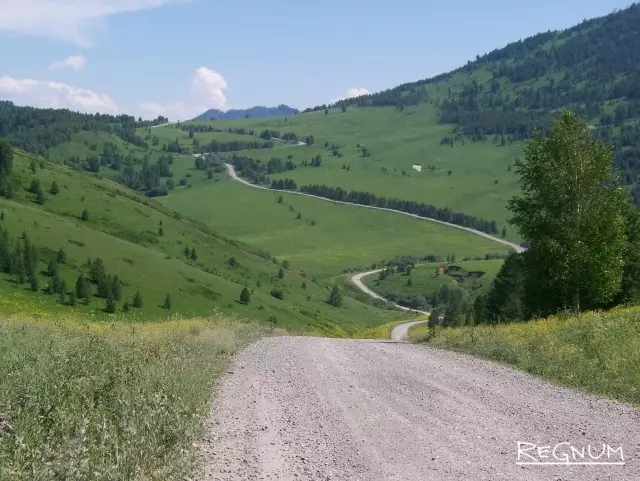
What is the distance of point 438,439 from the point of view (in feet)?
34.4

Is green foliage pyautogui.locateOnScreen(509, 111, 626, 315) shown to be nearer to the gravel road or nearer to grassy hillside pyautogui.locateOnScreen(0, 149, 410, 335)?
the gravel road

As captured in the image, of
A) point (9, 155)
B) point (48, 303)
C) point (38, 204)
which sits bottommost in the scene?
point (48, 303)

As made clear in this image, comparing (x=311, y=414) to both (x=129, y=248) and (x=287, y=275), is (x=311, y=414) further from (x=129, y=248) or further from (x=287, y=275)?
(x=287, y=275)

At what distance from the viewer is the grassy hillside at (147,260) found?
370ft

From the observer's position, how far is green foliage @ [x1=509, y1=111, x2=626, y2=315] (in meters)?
34.6

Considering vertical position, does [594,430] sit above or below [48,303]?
above

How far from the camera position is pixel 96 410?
9797 mm

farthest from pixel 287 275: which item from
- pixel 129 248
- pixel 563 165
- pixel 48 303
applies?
pixel 563 165

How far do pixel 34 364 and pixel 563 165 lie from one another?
3217 cm

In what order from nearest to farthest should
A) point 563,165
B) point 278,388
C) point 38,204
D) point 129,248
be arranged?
point 278,388
point 563,165
point 129,248
point 38,204

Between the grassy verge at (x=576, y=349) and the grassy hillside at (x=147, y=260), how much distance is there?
2615 inches

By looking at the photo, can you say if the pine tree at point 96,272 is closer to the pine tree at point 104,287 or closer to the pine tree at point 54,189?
the pine tree at point 104,287

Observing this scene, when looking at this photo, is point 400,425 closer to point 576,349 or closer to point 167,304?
point 576,349

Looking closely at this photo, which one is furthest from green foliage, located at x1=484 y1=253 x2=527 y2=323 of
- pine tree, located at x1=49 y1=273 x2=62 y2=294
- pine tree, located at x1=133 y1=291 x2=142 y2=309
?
pine tree, located at x1=49 y1=273 x2=62 y2=294
